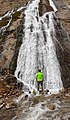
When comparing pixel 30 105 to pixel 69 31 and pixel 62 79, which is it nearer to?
pixel 62 79

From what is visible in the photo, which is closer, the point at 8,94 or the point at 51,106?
the point at 51,106

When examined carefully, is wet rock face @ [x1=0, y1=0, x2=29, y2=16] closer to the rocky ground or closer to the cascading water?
the cascading water

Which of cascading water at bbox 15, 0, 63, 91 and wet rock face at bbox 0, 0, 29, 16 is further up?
wet rock face at bbox 0, 0, 29, 16

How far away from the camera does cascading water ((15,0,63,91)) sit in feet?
90.0

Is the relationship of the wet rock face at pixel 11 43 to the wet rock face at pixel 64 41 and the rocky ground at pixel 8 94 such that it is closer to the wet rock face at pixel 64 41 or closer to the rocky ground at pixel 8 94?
the rocky ground at pixel 8 94

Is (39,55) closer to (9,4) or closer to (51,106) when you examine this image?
(51,106)

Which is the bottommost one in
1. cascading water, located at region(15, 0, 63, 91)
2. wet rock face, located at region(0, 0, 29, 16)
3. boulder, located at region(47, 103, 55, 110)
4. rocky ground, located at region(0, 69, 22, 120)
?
boulder, located at region(47, 103, 55, 110)

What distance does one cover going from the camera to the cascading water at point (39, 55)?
1080 inches

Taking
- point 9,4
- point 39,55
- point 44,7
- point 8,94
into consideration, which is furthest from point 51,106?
point 9,4

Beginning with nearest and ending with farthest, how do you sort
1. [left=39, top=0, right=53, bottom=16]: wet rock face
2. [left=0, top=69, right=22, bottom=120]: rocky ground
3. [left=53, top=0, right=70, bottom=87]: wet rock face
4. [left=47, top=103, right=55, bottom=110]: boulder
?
[left=0, top=69, right=22, bottom=120]: rocky ground
[left=47, top=103, right=55, bottom=110]: boulder
[left=53, top=0, right=70, bottom=87]: wet rock face
[left=39, top=0, right=53, bottom=16]: wet rock face

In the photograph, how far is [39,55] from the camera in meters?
29.8

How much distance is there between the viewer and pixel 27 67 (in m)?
28.7

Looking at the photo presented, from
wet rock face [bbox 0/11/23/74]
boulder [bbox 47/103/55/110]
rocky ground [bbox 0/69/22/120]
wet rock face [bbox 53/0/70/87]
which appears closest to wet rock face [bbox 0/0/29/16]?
wet rock face [bbox 53/0/70/87]

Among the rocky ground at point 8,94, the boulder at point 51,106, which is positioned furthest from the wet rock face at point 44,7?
the boulder at point 51,106
